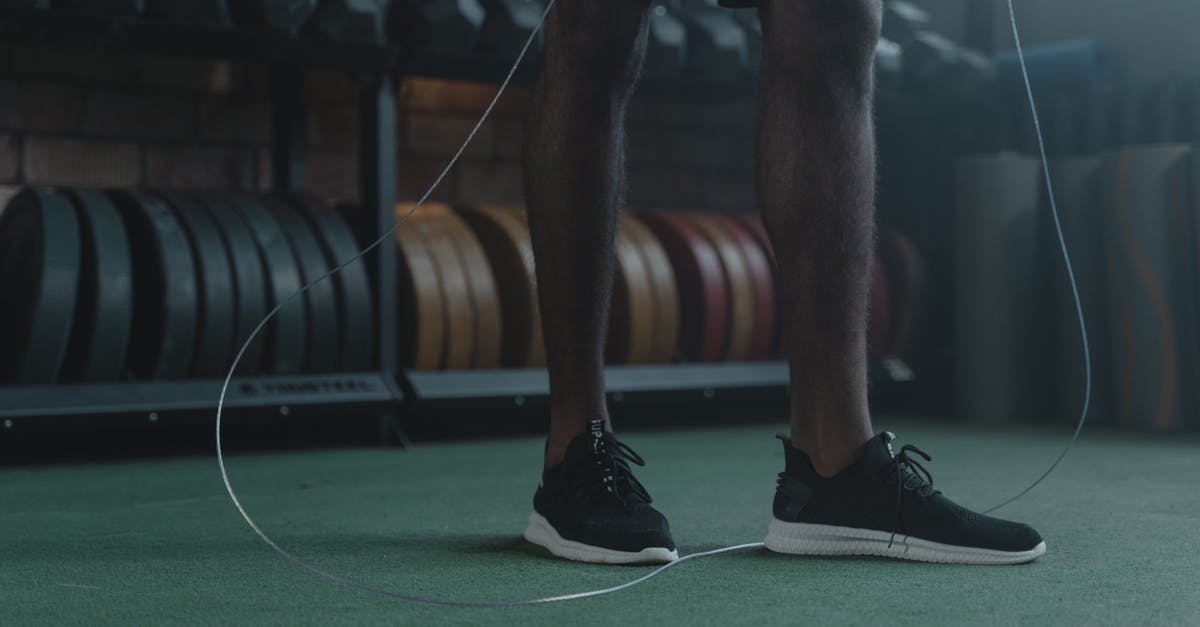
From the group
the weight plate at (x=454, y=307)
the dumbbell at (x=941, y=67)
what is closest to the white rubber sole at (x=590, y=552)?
the weight plate at (x=454, y=307)

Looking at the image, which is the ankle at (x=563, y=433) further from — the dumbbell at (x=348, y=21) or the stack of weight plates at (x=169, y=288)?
the dumbbell at (x=348, y=21)

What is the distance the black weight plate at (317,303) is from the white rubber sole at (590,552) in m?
1.22

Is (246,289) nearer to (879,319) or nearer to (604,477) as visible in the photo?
(604,477)

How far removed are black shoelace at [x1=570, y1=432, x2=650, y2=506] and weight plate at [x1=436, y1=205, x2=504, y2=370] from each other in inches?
53.1

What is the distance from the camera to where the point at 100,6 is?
7.24 ft

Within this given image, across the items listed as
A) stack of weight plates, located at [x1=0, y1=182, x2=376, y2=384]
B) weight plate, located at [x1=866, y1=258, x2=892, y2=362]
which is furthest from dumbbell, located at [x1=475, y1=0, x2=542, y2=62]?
weight plate, located at [x1=866, y1=258, x2=892, y2=362]

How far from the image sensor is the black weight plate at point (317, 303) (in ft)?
7.98

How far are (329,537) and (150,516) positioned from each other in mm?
317

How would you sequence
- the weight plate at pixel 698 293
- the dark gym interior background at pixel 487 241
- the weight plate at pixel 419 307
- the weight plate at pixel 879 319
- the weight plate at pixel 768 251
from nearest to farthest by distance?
1. the dark gym interior background at pixel 487 241
2. the weight plate at pixel 419 307
3. the weight plate at pixel 698 293
4. the weight plate at pixel 768 251
5. the weight plate at pixel 879 319

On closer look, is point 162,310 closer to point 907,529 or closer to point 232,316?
point 232,316

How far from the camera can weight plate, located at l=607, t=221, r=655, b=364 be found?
2785 millimetres

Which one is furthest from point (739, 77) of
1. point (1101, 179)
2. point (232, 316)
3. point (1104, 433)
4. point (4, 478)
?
point (4, 478)

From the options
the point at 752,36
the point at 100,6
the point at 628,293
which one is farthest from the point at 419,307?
the point at 752,36

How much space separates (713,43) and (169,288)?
1.27 metres
